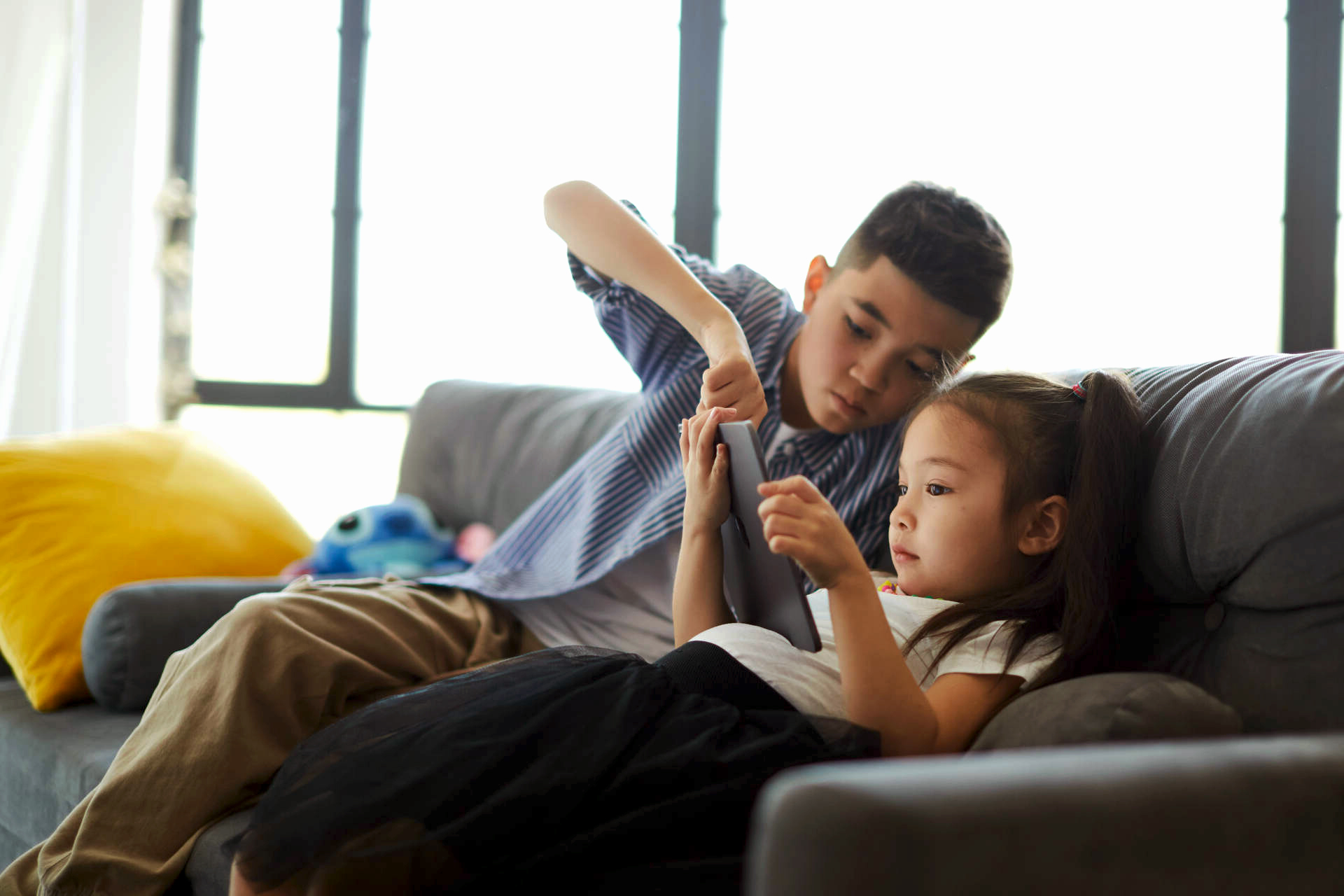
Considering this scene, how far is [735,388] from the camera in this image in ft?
3.43

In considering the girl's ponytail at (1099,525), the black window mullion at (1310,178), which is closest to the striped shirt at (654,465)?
the girl's ponytail at (1099,525)

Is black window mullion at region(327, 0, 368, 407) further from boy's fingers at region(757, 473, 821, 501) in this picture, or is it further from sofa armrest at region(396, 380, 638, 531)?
boy's fingers at region(757, 473, 821, 501)

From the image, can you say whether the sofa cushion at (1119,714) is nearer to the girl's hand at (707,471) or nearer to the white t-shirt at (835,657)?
the white t-shirt at (835,657)

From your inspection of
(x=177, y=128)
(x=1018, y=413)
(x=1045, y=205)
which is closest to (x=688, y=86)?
(x=1045, y=205)

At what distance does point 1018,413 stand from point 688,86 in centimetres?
211

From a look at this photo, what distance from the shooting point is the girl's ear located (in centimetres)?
93

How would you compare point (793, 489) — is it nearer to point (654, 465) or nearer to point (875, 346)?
point (875, 346)

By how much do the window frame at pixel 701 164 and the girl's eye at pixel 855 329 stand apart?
1619mm

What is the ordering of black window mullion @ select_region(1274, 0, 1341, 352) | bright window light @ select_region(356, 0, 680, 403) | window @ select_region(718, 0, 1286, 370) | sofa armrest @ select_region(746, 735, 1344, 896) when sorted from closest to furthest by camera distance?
1. sofa armrest @ select_region(746, 735, 1344, 896)
2. black window mullion @ select_region(1274, 0, 1341, 352)
3. window @ select_region(718, 0, 1286, 370)
4. bright window light @ select_region(356, 0, 680, 403)

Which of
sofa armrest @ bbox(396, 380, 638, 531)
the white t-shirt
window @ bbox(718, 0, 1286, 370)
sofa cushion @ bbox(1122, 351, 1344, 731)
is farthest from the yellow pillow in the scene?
window @ bbox(718, 0, 1286, 370)

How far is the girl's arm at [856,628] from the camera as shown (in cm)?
76

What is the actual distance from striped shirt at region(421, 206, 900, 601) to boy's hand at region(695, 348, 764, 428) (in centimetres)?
24

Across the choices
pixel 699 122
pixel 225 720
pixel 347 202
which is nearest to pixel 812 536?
pixel 225 720

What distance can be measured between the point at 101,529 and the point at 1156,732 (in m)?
1.51
